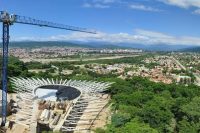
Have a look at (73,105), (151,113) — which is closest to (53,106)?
(73,105)

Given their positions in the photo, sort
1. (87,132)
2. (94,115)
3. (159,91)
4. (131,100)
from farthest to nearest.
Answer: (159,91) → (131,100) → (94,115) → (87,132)

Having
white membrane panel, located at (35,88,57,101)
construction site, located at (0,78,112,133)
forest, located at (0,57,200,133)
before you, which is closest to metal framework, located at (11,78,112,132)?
construction site, located at (0,78,112,133)

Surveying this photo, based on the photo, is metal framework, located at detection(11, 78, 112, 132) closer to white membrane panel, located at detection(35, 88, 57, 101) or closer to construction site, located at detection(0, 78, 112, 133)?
construction site, located at detection(0, 78, 112, 133)

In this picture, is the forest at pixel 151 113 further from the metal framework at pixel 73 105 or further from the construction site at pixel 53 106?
the construction site at pixel 53 106

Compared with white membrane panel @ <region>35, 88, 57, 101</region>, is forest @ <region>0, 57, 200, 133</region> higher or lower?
lower

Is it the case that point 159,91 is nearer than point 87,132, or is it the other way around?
point 87,132

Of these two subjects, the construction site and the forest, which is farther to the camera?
the construction site

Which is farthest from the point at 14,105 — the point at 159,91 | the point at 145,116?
the point at 159,91

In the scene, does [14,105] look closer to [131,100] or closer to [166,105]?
[131,100]
